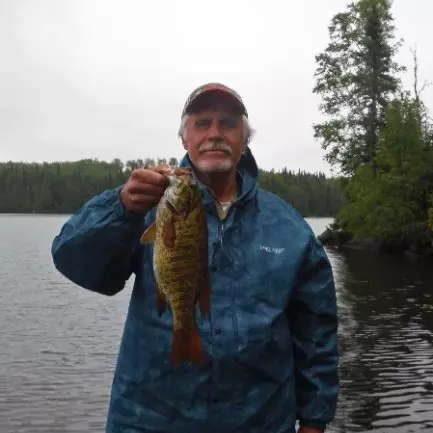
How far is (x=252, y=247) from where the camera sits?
3.42 meters

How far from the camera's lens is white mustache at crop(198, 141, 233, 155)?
3.56 m

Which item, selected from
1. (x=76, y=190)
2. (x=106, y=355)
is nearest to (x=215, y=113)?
(x=106, y=355)

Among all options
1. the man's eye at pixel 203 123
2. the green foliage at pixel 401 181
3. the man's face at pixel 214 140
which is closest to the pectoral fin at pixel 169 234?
the man's face at pixel 214 140

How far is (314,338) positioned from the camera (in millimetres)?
3564

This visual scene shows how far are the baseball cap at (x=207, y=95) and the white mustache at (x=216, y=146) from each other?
26cm

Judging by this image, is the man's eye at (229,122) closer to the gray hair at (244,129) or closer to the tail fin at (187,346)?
the gray hair at (244,129)

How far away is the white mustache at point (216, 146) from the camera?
3557 mm

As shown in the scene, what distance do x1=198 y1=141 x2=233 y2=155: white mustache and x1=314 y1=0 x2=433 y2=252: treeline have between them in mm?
38673

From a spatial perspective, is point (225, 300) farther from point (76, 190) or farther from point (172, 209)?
point (76, 190)

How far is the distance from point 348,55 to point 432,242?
17178mm

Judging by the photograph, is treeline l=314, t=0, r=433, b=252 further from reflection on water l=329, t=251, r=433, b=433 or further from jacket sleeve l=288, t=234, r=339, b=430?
jacket sleeve l=288, t=234, r=339, b=430

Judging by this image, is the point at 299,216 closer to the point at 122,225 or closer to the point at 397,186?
the point at 122,225

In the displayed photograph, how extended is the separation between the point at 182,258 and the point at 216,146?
841 mm

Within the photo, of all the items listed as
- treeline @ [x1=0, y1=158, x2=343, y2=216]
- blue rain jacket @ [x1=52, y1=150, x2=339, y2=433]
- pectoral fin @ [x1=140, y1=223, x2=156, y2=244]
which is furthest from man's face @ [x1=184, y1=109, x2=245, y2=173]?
treeline @ [x1=0, y1=158, x2=343, y2=216]
